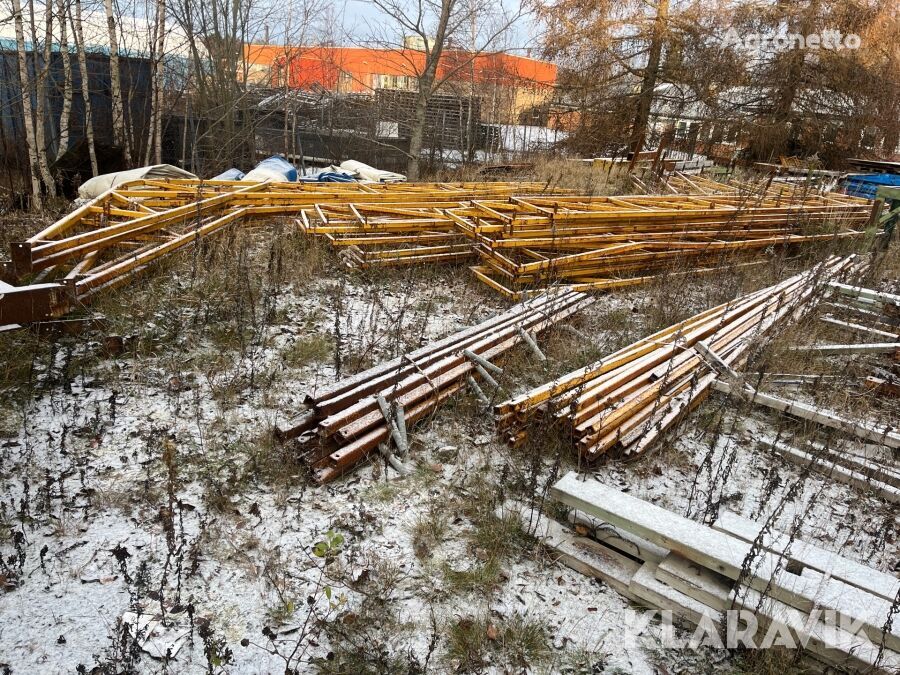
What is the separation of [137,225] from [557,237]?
513cm

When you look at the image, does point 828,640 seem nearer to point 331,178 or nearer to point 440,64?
point 331,178

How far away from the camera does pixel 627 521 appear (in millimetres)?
3232

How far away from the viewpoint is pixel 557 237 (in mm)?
7539

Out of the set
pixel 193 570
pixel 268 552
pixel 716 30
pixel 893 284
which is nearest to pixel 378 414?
pixel 268 552

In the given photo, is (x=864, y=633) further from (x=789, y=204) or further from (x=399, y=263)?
(x=789, y=204)

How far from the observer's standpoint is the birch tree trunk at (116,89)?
11.3 meters

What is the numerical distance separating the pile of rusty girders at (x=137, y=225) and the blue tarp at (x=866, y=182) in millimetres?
10592

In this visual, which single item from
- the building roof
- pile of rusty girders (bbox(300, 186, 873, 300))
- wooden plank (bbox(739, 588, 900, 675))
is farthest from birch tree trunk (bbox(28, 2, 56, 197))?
wooden plank (bbox(739, 588, 900, 675))

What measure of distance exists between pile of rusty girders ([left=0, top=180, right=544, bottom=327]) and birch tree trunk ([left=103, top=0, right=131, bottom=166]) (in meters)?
4.54

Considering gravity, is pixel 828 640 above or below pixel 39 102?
below

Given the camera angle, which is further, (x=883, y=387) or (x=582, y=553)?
(x=883, y=387)

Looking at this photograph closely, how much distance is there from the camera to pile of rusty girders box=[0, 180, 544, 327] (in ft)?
16.0

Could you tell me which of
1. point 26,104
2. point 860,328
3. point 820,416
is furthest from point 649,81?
point 26,104

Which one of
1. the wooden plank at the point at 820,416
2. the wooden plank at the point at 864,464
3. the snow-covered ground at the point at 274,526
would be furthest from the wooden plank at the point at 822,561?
the wooden plank at the point at 820,416
